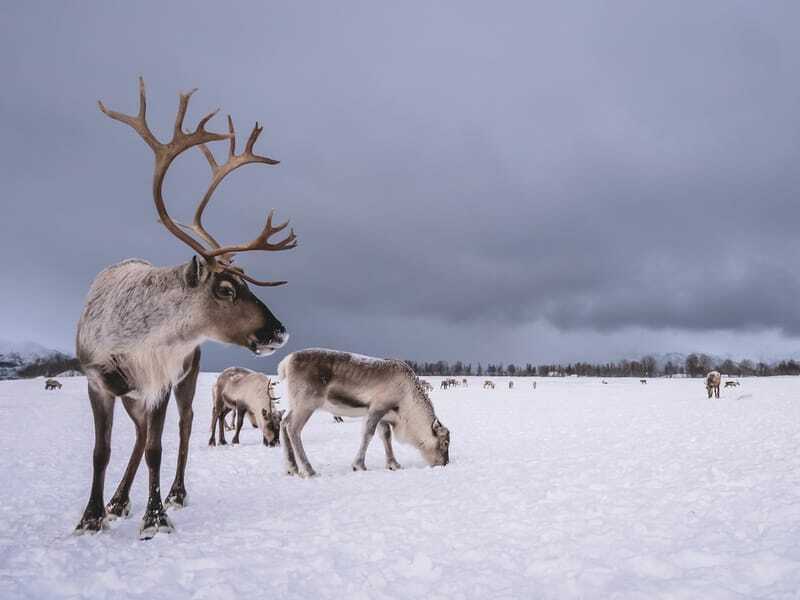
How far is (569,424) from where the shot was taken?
1515 centimetres

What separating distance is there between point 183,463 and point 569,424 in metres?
12.2

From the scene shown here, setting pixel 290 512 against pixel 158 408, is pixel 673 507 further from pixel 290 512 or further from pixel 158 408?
pixel 158 408

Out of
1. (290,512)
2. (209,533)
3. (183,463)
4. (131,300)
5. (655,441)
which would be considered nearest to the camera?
(209,533)

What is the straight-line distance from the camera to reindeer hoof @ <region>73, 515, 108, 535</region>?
14.2 feet

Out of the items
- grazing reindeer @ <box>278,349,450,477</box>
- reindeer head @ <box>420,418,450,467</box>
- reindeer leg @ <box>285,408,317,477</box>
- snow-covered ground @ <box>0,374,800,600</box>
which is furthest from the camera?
reindeer head @ <box>420,418,450,467</box>

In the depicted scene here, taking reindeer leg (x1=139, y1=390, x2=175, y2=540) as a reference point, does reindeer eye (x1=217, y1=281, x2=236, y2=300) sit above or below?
above

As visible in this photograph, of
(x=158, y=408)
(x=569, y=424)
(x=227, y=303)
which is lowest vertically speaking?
(x=569, y=424)

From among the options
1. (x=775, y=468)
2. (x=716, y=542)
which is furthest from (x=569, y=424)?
(x=716, y=542)

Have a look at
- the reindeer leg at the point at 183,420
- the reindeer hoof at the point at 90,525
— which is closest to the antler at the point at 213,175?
the reindeer leg at the point at 183,420

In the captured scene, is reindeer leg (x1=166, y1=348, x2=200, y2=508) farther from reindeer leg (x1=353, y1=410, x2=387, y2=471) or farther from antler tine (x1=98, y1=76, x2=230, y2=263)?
reindeer leg (x1=353, y1=410, x2=387, y2=471)

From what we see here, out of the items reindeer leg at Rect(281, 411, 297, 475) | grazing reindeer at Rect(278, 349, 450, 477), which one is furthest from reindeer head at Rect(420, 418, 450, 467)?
reindeer leg at Rect(281, 411, 297, 475)

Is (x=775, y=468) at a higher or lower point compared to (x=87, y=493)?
higher

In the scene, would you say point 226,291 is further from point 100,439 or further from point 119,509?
point 119,509

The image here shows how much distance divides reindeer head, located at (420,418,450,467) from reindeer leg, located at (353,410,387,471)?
948mm
